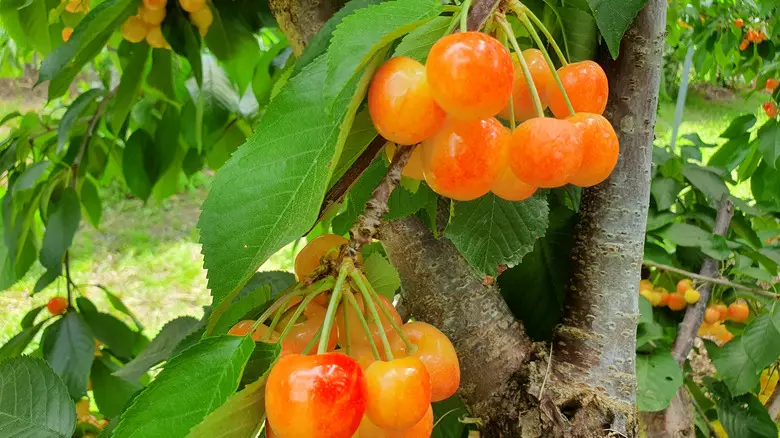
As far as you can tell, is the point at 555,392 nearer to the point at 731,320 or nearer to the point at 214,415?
the point at 214,415

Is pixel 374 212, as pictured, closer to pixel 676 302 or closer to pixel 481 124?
pixel 481 124

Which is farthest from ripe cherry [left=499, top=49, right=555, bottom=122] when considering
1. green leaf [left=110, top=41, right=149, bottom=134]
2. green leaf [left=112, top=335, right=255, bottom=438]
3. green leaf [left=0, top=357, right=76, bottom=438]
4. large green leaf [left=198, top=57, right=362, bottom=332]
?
green leaf [left=110, top=41, right=149, bottom=134]

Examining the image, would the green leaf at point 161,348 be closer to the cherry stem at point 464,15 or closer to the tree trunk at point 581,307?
the tree trunk at point 581,307

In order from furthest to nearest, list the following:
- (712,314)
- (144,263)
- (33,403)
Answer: (144,263)
(712,314)
(33,403)

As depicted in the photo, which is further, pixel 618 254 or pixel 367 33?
pixel 618 254

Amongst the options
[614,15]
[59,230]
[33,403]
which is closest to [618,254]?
[614,15]

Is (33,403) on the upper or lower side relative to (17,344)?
upper

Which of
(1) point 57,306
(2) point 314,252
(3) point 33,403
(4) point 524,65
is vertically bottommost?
(1) point 57,306
